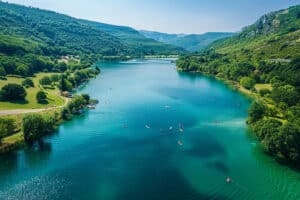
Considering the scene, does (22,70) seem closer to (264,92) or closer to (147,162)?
(147,162)

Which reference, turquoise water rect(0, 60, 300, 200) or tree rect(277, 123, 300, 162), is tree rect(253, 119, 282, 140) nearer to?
tree rect(277, 123, 300, 162)

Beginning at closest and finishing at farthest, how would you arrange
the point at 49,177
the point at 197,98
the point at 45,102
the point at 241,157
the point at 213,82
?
the point at 49,177 < the point at 241,157 < the point at 45,102 < the point at 197,98 < the point at 213,82

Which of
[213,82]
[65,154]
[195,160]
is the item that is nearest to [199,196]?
[195,160]

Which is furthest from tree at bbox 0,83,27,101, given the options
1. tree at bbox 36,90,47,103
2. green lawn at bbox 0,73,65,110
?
tree at bbox 36,90,47,103

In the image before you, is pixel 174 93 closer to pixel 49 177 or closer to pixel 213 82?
pixel 213 82

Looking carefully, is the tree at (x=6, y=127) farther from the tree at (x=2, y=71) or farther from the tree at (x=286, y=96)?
the tree at (x=286, y=96)

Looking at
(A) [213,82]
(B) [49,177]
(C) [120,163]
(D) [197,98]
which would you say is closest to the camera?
(B) [49,177]
